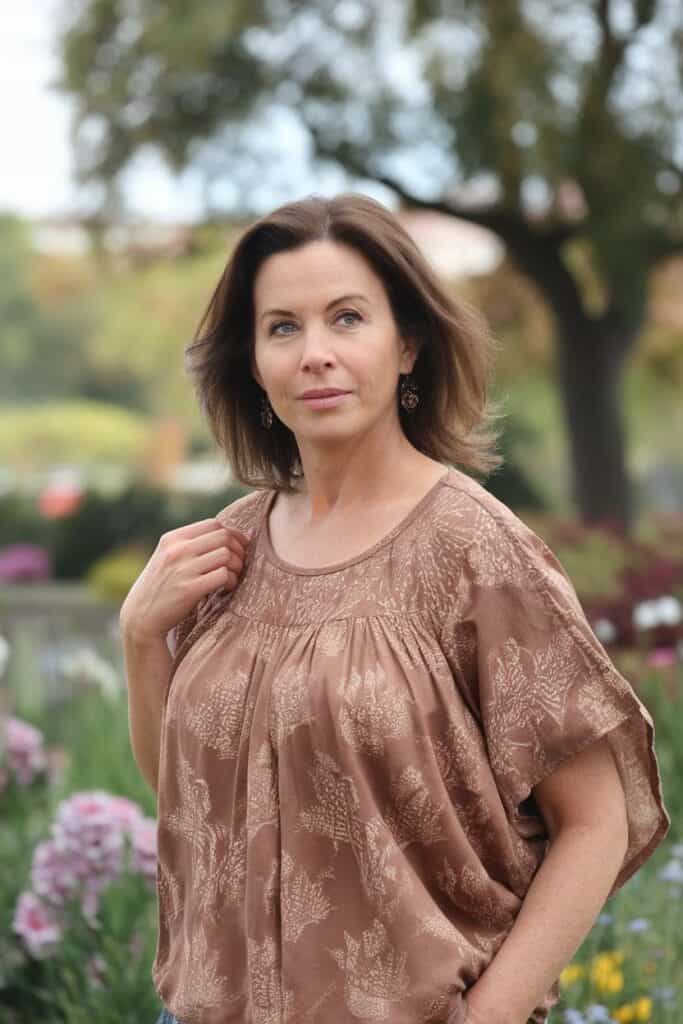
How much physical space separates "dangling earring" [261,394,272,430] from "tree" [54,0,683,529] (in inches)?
460

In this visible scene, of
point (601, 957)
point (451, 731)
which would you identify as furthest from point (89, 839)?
point (451, 731)

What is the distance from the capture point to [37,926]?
3.60m

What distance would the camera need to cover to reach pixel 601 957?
3338 millimetres

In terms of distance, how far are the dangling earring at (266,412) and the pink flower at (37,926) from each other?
1.78m

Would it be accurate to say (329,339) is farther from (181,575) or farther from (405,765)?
(405,765)

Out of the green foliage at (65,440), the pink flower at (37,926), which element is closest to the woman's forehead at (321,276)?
the pink flower at (37,926)

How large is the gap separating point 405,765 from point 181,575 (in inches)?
18.1

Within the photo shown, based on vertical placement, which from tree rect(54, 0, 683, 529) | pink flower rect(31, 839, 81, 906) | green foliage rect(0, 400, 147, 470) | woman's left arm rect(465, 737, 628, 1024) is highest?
tree rect(54, 0, 683, 529)

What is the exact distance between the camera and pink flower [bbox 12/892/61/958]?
3.56 m

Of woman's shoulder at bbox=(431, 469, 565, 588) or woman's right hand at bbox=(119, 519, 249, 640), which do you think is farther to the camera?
woman's right hand at bbox=(119, 519, 249, 640)

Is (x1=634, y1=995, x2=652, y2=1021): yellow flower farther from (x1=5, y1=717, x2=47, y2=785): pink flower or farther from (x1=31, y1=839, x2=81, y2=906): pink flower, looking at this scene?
(x1=5, y1=717, x2=47, y2=785): pink flower

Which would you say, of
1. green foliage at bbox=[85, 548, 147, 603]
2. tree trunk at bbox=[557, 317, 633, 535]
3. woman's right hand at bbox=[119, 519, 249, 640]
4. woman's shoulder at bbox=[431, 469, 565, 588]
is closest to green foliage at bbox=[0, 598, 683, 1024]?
woman's right hand at bbox=[119, 519, 249, 640]

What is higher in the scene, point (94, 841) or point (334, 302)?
point (334, 302)

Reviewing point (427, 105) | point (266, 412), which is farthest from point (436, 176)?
point (266, 412)
